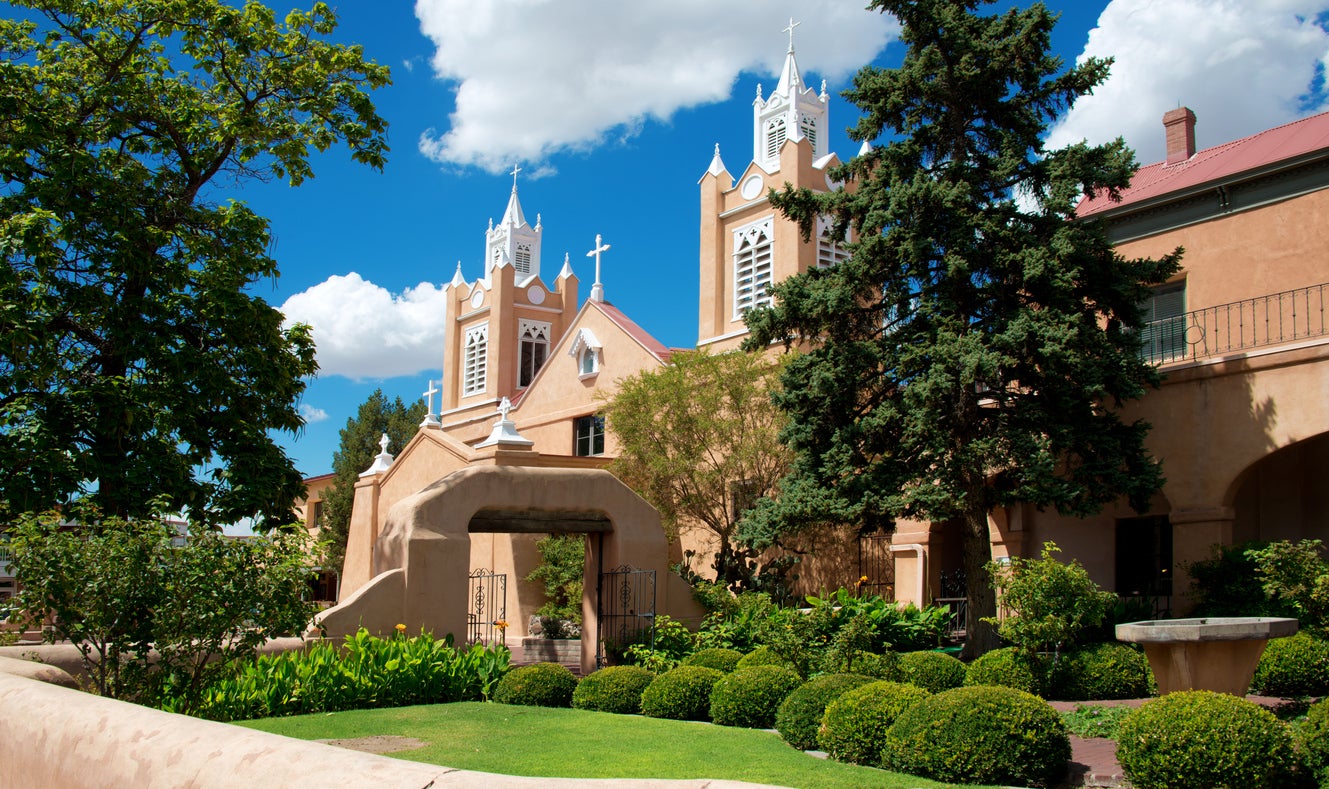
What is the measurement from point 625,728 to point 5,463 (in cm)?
896

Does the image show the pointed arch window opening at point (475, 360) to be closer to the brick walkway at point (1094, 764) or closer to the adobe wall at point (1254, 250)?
the adobe wall at point (1254, 250)

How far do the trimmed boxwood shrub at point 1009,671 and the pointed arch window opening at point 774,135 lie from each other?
20507mm

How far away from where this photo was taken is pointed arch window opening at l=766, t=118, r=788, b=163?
31.0 meters

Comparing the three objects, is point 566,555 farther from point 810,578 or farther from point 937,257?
point 937,257

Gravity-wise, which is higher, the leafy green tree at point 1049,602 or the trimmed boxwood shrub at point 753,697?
the leafy green tree at point 1049,602

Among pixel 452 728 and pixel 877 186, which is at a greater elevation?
pixel 877 186

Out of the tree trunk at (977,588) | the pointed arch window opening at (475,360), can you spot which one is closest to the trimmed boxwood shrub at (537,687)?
the tree trunk at (977,588)

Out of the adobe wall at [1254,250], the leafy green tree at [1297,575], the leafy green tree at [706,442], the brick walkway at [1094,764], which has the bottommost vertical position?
the brick walkway at [1094,764]

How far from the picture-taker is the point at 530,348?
43.8 meters

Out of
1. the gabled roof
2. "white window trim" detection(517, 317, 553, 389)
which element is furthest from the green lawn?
"white window trim" detection(517, 317, 553, 389)

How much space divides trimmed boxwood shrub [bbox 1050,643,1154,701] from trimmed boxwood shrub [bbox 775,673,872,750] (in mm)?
3880

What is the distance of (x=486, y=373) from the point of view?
140 ft

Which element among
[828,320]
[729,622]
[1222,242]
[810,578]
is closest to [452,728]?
[729,622]

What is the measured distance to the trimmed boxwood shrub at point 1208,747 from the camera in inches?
312
